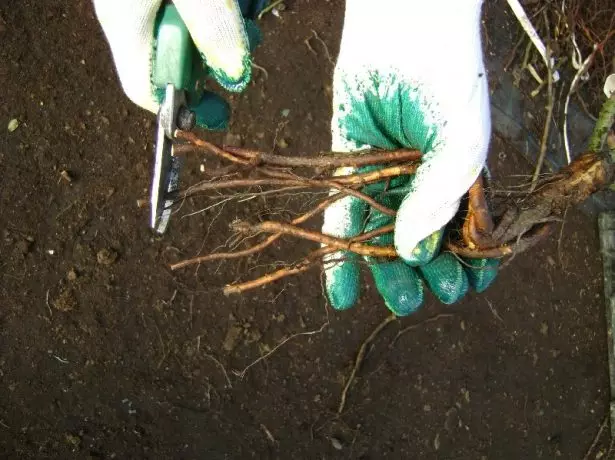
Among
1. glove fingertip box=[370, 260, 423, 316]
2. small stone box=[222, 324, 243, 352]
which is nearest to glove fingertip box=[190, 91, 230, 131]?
glove fingertip box=[370, 260, 423, 316]

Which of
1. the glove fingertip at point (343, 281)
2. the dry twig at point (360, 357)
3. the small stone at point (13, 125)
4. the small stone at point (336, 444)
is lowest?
the small stone at point (336, 444)

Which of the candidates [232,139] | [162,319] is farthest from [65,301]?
[232,139]

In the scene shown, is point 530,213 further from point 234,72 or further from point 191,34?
point 191,34

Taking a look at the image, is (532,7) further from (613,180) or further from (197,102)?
(197,102)

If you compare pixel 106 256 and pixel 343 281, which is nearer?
pixel 343 281

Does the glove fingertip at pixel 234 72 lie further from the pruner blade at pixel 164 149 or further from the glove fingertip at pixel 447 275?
the glove fingertip at pixel 447 275

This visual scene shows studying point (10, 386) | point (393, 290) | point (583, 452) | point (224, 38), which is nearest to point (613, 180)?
point (393, 290)

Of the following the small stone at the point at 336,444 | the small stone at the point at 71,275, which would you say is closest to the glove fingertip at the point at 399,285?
the small stone at the point at 336,444
